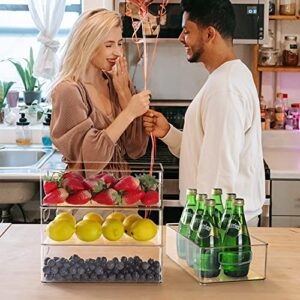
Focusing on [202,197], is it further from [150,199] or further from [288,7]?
[288,7]

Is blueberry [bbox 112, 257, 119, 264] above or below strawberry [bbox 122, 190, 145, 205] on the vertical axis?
below

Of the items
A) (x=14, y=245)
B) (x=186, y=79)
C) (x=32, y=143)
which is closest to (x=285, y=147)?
(x=186, y=79)

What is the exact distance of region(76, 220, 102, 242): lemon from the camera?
1.77 meters

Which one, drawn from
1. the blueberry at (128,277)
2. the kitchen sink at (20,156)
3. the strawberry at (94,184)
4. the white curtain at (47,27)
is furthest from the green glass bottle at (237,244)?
the white curtain at (47,27)

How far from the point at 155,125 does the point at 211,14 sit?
489mm

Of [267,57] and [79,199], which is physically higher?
[267,57]

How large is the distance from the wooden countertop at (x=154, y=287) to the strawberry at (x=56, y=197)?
0.21m

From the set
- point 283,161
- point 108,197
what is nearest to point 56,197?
point 108,197

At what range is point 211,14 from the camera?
241 cm

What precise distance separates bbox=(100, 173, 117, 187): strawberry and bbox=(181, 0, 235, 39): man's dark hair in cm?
82

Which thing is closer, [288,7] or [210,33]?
[210,33]

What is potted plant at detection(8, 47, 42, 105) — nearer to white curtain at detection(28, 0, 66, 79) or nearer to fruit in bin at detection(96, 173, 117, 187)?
white curtain at detection(28, 0, 66, 79)

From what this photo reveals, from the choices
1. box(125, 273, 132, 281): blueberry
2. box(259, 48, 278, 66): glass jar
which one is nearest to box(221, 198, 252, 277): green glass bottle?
box(125, 273, 132, 281): blueberry

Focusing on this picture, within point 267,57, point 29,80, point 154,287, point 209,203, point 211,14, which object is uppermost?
point 211,14
